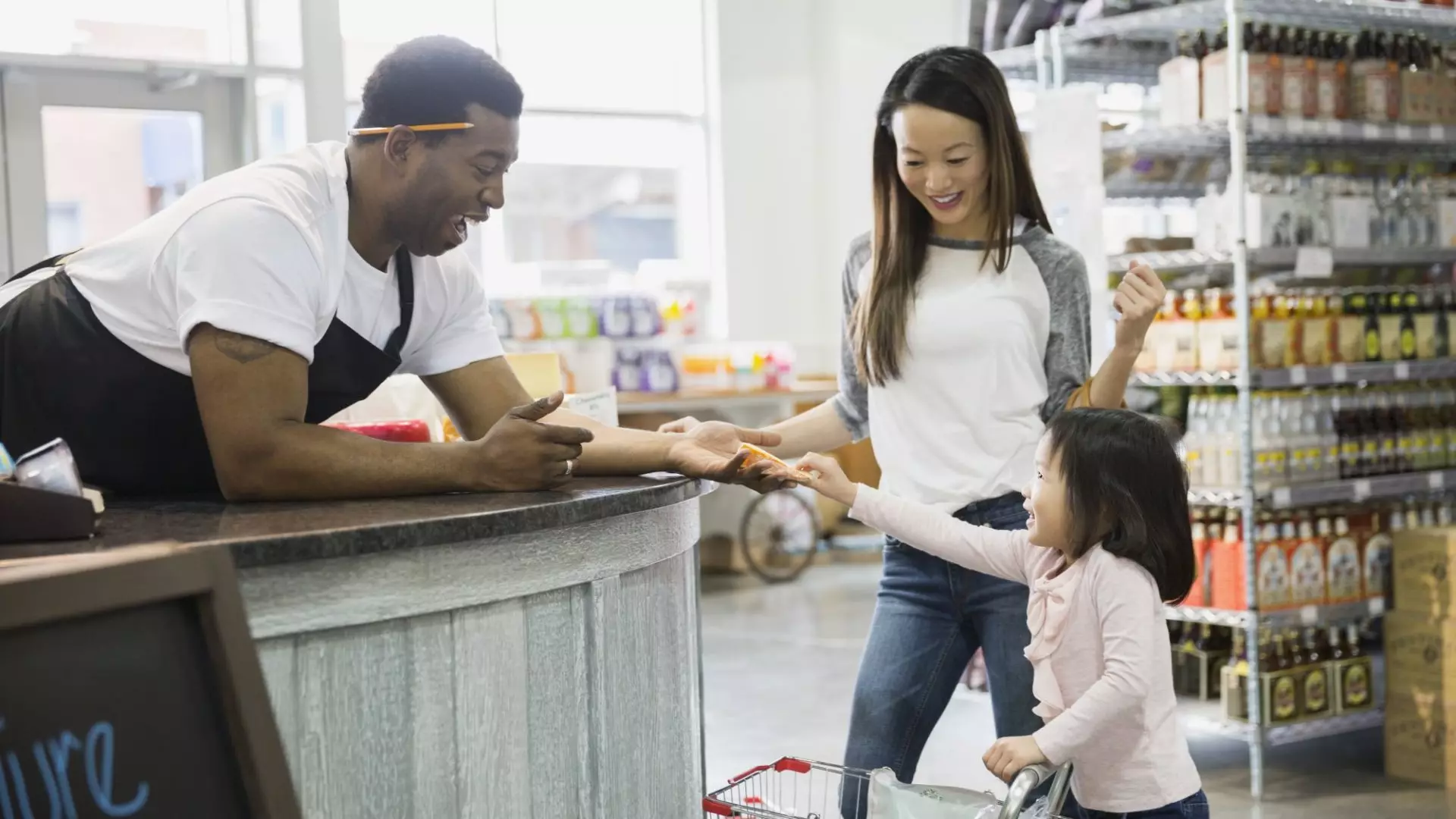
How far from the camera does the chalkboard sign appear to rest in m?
1.30

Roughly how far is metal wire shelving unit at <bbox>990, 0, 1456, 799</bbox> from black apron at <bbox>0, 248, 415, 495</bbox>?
3.22 metres

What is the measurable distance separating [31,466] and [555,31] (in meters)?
8.65

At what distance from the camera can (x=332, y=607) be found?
167 centimetres

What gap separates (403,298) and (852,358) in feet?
2.90

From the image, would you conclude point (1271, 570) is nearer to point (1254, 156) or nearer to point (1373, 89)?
point (1254, 156)

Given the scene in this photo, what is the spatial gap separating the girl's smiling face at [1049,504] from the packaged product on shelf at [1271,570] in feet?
8.57

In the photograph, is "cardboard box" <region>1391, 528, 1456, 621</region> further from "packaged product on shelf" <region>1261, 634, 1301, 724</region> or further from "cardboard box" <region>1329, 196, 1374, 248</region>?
"cardboard box" <region>1329, 196, 1374, 248</region>

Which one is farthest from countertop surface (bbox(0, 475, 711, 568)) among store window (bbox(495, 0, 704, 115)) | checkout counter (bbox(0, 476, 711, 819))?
store window (bbox(495, 0, 704, 115))

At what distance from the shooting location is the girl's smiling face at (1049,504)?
7.36 feet

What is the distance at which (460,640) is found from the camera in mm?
1800

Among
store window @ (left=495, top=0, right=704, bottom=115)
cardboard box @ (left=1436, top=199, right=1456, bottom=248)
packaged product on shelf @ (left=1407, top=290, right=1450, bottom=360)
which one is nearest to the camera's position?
packaged product on shelf @ (left=1407, top=290, right=1450, bottom=360)

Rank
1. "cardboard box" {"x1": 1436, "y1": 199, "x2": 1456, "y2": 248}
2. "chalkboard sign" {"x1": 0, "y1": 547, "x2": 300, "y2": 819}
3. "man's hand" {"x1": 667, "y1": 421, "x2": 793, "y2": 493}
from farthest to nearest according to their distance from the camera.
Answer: "cardboard box" {"x1": 1436, "y1": 199, "x2": 1456, "y2": 248}, "man's hand" {"x1": 667, "y1": 421, "x2": 793, "y2": 493}, "chalkboard sign" {"x1": 0, "y1": 547, "x2": 300, "y2": 819}

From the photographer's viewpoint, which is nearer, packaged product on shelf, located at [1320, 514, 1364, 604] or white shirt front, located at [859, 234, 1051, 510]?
white shirt front, located at [859, 234, 1051, 510]

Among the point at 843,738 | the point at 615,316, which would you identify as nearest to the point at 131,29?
the point at 615,316
